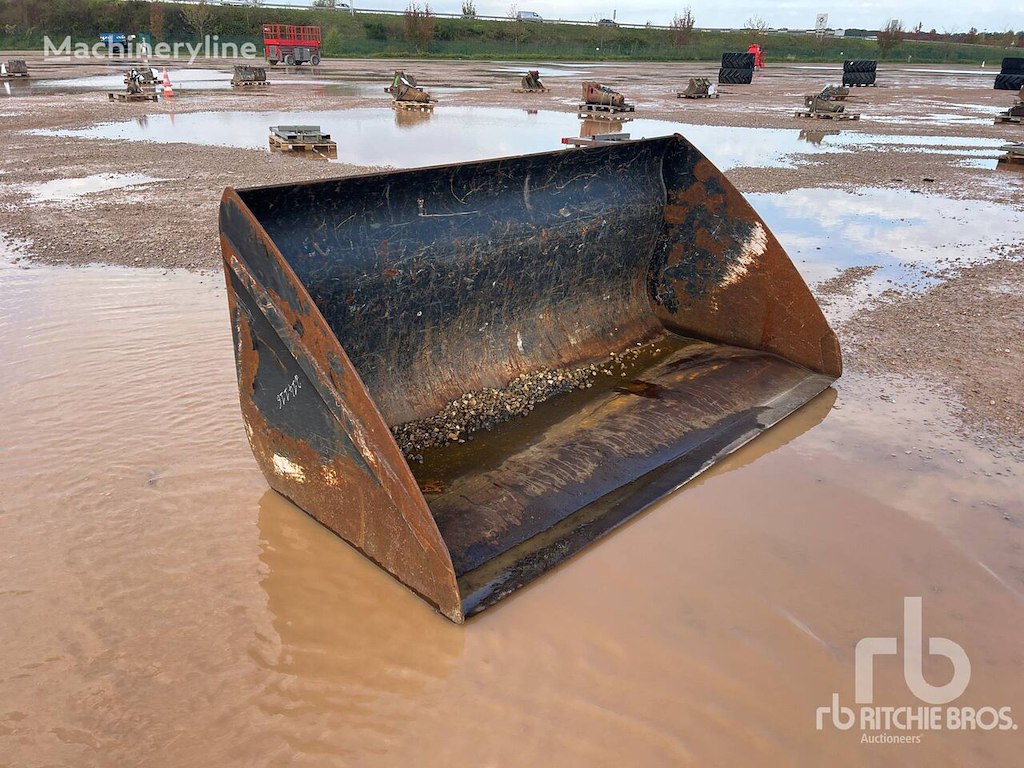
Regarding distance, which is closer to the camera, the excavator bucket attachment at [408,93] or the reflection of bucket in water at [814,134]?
the reflection of bucket in water at [814,134]

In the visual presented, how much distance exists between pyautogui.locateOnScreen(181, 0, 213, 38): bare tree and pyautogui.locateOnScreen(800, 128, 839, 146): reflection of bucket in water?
51096 millimetres

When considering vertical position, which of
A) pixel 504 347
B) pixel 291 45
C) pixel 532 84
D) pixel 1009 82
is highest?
pixel 291 45

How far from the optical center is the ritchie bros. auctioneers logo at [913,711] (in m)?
2.28

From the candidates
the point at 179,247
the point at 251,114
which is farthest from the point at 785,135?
the point at 179,247

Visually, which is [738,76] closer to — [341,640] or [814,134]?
[814,134]

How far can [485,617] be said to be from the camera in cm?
263

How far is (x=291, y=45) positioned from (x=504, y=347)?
44243 mm

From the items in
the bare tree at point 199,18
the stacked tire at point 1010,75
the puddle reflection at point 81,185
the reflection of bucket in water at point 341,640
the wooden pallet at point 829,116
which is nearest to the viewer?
the reflection of bucket in water at point 341,640

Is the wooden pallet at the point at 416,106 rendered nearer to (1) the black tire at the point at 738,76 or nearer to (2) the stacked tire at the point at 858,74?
(1) the black tire at the point at 738,76

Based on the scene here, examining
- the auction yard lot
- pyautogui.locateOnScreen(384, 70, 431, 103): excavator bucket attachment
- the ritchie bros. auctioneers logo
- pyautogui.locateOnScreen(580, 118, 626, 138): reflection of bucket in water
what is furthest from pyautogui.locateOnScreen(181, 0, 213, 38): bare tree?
the ritchie bros. auctioneers logo

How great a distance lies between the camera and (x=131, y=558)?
9.55 ft

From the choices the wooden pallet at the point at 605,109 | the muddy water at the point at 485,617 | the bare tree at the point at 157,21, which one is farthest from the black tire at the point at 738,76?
the bare tree at the point at 157,21

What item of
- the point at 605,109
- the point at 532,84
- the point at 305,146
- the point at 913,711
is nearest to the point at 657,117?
the point at 605,109

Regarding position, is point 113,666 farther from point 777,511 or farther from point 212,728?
point 777,511
